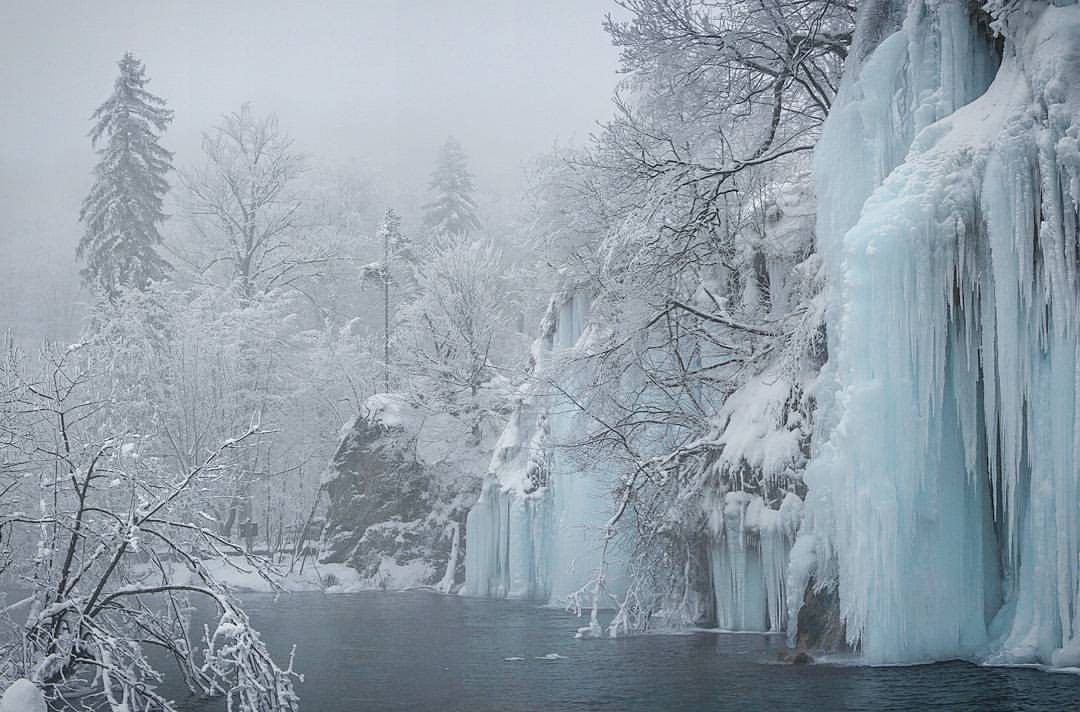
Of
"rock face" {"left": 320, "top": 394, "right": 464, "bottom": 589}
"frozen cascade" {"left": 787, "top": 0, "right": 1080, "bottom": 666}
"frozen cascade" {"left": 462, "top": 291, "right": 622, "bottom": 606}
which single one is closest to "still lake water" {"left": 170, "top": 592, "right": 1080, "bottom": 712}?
"frozen cascade" {"left": 787, "top": 0, "right": 1080, "bottom": 666}

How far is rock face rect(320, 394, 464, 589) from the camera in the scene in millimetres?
33188

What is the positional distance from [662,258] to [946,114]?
6.52 m

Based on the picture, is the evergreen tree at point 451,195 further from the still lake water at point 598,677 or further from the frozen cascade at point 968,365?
the frozen cascade at point 968,365

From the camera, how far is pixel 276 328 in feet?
125

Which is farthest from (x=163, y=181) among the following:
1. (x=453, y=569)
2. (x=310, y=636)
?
(x=310, y=636)

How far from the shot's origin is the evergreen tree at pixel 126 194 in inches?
1577

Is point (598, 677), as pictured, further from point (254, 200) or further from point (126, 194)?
point (126, 194)

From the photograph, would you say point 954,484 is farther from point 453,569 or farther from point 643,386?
point 453,569

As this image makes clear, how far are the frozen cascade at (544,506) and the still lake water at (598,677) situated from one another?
378 centimetres

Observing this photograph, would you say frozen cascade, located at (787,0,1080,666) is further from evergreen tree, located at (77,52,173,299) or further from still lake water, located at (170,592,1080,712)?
evergreen tree, located at (77,52,173,299)

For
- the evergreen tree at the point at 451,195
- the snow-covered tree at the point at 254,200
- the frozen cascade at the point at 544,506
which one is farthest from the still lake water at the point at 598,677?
the evergreen tree at the point at 451,195

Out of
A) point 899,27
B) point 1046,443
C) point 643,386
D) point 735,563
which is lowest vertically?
point 735,563

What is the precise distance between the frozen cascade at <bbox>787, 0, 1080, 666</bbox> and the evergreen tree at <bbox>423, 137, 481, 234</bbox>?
4571cm

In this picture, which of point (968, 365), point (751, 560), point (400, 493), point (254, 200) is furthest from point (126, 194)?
point (968, 365)
